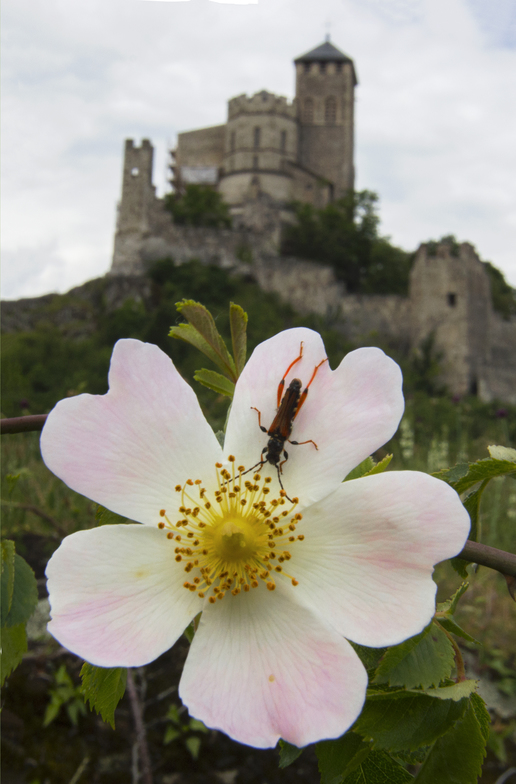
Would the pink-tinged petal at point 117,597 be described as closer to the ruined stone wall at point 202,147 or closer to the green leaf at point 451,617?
the green leaf at point 451,617

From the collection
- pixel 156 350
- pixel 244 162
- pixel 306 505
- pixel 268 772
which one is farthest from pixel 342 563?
pixel 244 162

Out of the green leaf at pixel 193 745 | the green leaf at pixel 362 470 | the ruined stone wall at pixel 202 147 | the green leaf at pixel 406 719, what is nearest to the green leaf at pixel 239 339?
the green leaf at pixel 362 470

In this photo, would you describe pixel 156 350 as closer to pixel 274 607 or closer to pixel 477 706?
pixel 274 607

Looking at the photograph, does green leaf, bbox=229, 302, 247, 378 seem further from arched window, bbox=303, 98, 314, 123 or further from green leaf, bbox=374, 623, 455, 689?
arched window, bbox=303, 98, 314, 123

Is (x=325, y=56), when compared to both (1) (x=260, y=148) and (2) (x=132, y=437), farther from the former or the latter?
(2) (x=132, y=437)

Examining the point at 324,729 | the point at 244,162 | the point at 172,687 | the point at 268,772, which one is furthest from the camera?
the point at 244,162

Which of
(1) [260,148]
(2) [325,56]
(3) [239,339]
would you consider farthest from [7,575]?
(2) [325,56]
